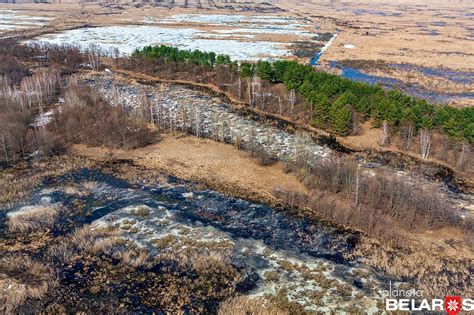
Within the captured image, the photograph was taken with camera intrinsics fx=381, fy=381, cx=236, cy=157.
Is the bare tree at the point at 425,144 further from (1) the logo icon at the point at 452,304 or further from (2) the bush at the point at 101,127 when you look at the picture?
(2) the bush at the point at 101,127

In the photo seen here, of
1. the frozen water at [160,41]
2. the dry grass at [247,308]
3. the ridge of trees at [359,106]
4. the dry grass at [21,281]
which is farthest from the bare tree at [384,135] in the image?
the frozen water at [160,41]

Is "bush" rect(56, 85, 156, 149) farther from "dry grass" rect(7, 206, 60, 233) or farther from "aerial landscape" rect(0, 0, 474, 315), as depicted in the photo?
"dry grass" rect(7, 206, 60, 233)

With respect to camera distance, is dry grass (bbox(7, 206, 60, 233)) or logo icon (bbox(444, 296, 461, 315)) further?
dry grass (bbox(7, 206, 60, 233))

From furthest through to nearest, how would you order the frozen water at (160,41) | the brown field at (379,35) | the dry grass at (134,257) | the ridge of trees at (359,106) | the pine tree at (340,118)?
the frozen water at (160,41), the brown field at (379,35), the pine tree at (340,118), the ridge of trees at (359,106), the dry grass at (134,257)

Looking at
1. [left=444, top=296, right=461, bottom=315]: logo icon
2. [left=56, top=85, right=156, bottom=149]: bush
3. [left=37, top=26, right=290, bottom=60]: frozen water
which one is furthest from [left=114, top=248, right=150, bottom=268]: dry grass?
[left=37, top=26, right=290, bottom=60]: frozen water

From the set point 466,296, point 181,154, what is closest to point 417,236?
point 466,296
